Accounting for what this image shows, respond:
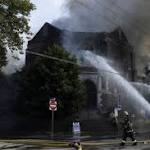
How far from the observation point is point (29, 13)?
76.4ft

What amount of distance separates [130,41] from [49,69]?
2408cm

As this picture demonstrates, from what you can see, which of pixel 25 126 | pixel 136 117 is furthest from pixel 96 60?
pixel 25 126

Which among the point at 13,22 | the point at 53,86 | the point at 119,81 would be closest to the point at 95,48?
the point at 119,81

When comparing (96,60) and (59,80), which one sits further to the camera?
(96,60)

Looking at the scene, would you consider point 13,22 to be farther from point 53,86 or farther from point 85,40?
point 85,40

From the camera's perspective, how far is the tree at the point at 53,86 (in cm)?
4422

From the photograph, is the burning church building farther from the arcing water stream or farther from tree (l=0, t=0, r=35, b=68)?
tree (l=0, t=0, r=35, b=68)

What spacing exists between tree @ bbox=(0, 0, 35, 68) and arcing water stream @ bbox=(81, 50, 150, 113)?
1579cm

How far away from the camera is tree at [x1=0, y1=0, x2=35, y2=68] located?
22.7 meters

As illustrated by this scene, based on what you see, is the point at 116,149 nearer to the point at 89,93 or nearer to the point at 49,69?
the point at 49,69

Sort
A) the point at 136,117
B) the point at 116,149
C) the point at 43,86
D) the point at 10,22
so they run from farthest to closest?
1. the point at 136,117
2. the point at 43,86
3. the point at 10,22
4. the point at 116,149

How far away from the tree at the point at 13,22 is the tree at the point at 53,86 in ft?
67.7

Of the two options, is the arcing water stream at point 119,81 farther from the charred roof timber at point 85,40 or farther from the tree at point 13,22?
the tree at point 13,22

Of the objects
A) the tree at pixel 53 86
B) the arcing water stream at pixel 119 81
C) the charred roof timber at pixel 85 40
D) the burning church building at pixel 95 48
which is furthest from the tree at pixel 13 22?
the charred roof timber at pixel 85 40
